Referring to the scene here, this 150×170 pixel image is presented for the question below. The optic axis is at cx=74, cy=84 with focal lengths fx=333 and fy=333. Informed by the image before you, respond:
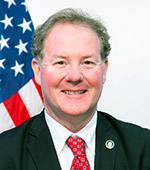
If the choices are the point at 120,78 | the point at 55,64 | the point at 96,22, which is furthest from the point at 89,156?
the point at 120,78

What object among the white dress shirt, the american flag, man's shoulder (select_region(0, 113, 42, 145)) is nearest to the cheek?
the white dress shirt

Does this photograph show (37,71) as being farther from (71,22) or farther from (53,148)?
(53,148)

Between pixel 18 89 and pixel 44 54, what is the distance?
98cm

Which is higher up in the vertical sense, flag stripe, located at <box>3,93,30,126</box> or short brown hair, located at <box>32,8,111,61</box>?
short brown hair, located at <box>32,8,111,61</box>

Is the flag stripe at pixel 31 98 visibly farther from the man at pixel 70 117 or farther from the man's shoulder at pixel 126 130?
the man's shoulder at pixel 126 130

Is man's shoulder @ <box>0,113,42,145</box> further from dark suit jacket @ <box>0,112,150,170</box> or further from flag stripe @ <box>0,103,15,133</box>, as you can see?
flag stripe @ <box>0,103,15,133</box>

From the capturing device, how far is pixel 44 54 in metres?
2.62

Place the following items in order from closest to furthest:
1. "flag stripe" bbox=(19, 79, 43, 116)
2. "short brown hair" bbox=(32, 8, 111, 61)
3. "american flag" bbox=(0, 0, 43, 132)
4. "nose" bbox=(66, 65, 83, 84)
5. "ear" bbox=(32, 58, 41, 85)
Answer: "nose" bbox=(66, 65, 83, 84) < "short brown hair" bbox=(32, 8, 111, 61) < "ear" bbox=(32, 58, 41, 85) < "american flag" bbox=(0, 0, 43, 132) < "flag stripe" bbox=(19, 79, 43, 116)

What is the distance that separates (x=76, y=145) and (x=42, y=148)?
26 centimetres

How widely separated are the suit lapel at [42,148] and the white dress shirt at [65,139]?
0.16ft

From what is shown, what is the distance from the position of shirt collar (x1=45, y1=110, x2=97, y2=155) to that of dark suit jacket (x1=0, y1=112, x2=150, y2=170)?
43mm

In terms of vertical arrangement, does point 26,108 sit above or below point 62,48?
below

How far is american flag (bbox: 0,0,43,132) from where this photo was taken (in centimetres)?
337

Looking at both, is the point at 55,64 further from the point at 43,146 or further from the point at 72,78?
the point at 43,146
